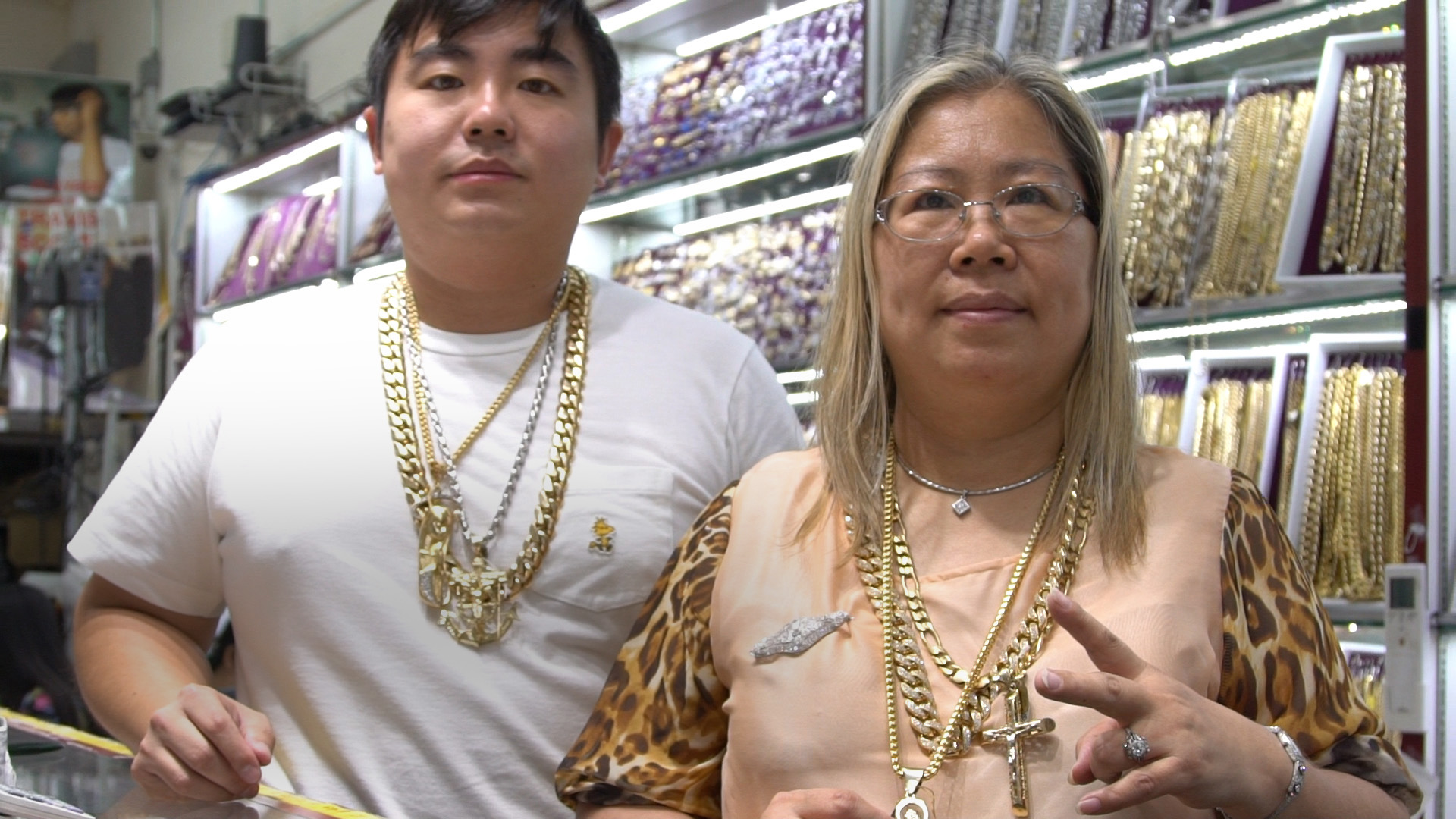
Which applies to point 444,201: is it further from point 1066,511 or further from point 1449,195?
point 1449,195

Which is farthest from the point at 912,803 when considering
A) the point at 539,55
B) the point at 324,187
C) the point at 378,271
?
the point at 324,187

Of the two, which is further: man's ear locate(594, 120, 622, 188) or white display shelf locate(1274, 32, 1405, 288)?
white display shelf locate(1274, 32, 1405, 288)

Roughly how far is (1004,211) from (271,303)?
5.04 metres

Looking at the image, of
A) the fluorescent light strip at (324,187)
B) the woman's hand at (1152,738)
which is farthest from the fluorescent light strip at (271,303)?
the woman's hand at (1152,738)

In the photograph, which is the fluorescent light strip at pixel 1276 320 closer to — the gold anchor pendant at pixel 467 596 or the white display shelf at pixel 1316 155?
the white display shelf at pixel 1316 155

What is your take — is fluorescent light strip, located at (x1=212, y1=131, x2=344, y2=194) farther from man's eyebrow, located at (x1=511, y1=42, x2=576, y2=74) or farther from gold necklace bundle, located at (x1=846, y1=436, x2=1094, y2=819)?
gold necklace bundle, located at (x1=846, y1=436, x2=1094, y2=819)

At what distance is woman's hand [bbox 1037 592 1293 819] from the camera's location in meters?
1.19

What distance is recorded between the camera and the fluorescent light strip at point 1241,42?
2.65m

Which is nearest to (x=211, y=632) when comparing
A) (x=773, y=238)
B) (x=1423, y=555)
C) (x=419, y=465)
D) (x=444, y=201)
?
(x=419, y=465)

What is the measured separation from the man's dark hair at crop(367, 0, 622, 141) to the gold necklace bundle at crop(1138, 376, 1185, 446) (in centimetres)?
136

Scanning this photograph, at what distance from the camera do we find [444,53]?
188 cm

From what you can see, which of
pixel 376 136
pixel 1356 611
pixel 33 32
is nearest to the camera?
pixel 376 136

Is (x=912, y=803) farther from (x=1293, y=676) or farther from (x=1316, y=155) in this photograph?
(x=1316, y=155)

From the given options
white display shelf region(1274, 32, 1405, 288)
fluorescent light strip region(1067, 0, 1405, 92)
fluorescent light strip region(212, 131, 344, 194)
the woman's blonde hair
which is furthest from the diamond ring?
fluorescent light strip region(212, 131, 344, 194)
